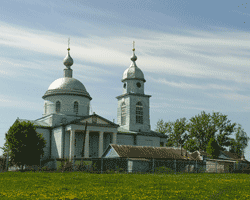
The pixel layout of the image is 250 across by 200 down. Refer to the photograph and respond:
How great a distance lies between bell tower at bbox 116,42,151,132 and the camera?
55.0 metres

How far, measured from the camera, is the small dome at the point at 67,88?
178ft

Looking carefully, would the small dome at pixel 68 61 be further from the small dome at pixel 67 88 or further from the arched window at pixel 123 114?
the arched window at pixel 123 114

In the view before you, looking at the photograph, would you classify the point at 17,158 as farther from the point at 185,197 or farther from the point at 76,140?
the point at 185,197

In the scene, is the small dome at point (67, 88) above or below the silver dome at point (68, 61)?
below

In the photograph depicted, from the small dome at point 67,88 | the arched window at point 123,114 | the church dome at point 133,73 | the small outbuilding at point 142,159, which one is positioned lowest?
the small outbuilding at point 142,159

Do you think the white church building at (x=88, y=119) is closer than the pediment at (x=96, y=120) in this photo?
No

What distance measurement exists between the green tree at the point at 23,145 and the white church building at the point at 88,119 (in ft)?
22.2

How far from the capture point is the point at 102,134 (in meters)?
50.8

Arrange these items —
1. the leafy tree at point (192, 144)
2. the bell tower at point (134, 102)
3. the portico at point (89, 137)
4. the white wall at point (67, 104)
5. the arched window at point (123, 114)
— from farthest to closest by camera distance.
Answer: the leafy tree at point (192, 144)
the arched window at point (123, 114)
the bell tower at point (134, 102)
the white wall at point (67, 104)
the portico at point (89, 137)

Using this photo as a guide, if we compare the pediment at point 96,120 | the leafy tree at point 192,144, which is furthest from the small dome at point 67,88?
the leafy tree at point 192,144

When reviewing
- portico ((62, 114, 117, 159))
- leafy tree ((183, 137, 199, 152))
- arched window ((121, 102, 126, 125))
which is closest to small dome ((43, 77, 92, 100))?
arched window ((121, 102, 126, 125))

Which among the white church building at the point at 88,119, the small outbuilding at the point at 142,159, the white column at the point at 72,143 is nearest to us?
the small outbuilding at the point at 142,159

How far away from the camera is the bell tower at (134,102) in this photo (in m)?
55.0

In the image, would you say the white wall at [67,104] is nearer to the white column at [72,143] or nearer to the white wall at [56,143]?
the white wall at [56,143]
